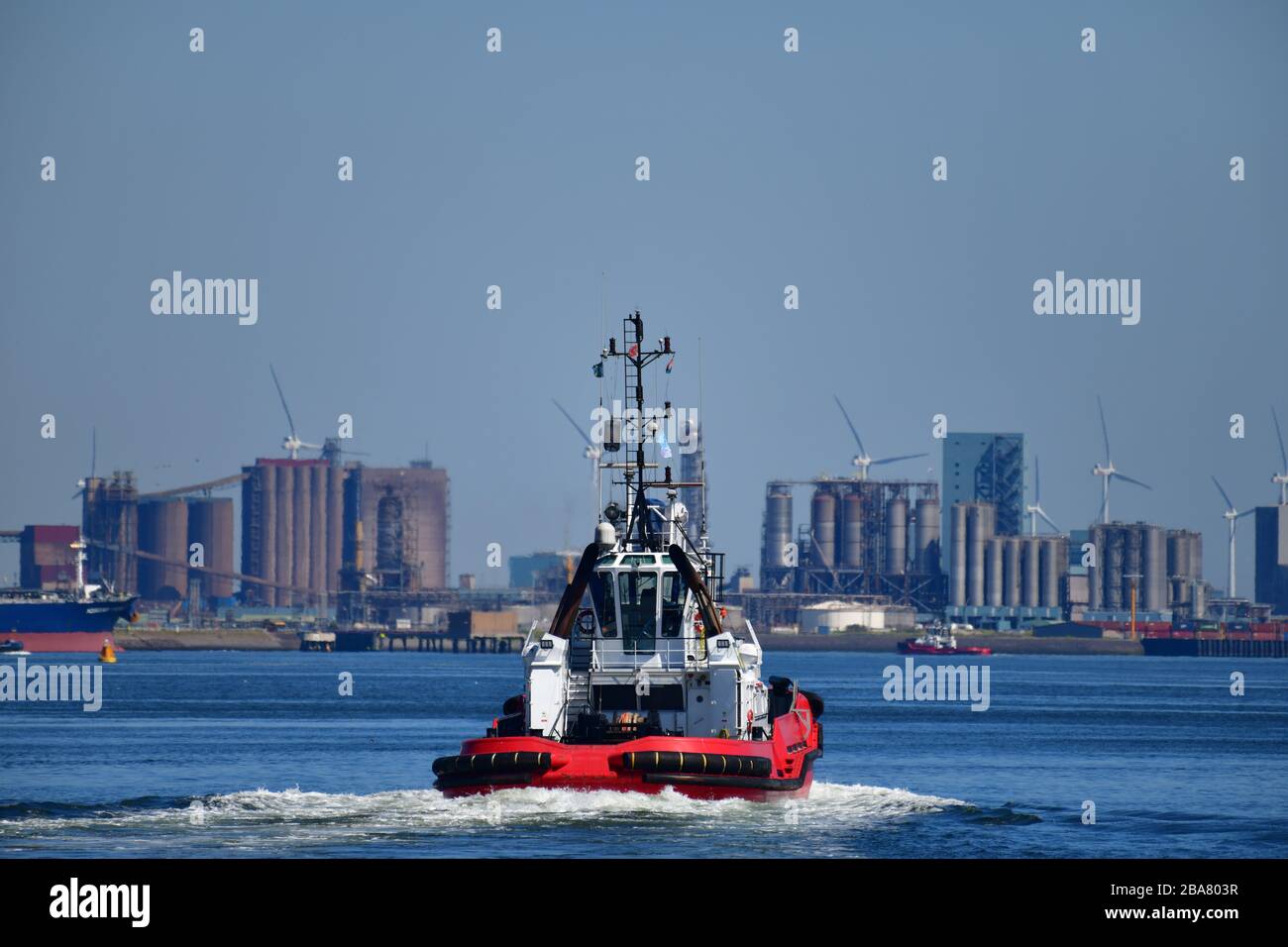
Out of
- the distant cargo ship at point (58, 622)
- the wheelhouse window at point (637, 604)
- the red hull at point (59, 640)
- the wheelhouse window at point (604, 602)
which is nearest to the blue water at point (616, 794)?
the wheelhouse window at point (637, 604)

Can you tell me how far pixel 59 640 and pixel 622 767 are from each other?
540 ft

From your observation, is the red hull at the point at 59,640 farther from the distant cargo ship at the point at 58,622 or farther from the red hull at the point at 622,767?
the red hull at the point at 622,767

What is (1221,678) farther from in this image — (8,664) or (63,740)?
(63,740)

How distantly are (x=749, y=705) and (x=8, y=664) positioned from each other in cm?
11766

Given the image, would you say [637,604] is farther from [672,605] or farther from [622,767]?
[622,767]

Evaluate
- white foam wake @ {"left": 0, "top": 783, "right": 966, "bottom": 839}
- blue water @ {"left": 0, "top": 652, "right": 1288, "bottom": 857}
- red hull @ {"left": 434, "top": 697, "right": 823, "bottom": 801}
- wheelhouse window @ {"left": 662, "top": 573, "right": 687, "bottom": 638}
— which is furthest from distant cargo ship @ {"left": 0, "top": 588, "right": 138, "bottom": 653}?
red hull @ {"left": 434, "top": 697, "right": 823, "bottom": 801}

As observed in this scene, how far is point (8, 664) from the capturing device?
477 feet

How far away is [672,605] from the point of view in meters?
39.8

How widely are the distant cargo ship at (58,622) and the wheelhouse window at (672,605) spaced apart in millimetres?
158771

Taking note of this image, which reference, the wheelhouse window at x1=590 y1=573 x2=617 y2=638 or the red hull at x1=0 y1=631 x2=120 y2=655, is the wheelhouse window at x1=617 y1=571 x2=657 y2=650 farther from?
the red hull at x1=0 y1=631 x2=120 y2=655

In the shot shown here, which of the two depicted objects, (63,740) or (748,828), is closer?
(748,828)

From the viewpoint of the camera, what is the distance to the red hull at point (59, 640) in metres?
187

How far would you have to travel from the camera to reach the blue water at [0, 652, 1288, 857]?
34.2 meters
